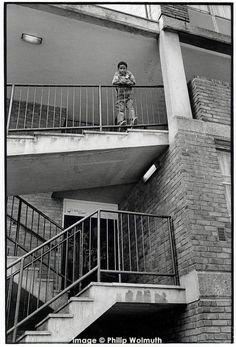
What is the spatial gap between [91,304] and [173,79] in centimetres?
436

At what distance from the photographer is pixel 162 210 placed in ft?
19.2

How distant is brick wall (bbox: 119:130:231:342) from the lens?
14.3ft

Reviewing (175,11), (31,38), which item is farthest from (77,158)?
(175,11)

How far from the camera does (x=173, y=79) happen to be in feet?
20.6

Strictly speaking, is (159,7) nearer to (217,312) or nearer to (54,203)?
(54,203)

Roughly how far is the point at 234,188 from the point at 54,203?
4.37 metres

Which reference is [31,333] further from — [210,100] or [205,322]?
[210,100]

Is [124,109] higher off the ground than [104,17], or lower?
lower

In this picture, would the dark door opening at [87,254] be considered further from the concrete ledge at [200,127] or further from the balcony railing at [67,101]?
the concrete ledge at [200,127]

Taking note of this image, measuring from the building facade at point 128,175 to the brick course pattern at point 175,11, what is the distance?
0.03 meters

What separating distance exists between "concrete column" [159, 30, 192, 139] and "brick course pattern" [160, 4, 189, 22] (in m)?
0.53

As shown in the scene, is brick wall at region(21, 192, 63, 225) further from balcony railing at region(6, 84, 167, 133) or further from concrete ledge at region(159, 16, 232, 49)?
concrete ledge at region(159, 16, 232, 49)

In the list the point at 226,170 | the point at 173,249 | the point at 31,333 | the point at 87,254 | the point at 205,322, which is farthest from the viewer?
the point at 87,254

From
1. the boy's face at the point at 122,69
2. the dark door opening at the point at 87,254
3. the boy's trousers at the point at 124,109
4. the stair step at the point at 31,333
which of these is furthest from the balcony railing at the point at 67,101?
the stair step at the point at 31,333
